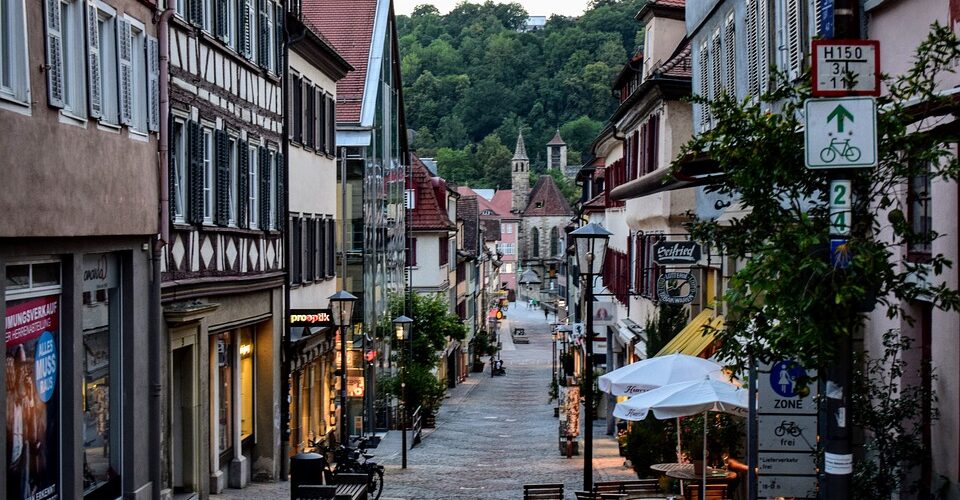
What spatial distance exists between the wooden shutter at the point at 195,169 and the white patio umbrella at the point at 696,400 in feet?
23.3

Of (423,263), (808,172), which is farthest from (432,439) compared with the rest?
(808,172)

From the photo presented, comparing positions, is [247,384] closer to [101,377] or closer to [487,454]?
[101,377]

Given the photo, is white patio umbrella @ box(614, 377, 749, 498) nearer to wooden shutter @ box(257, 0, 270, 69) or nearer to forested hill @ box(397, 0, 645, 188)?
wooden shutter @ box(257, 0, 270, 69)

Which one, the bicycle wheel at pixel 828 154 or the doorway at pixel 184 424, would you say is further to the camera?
the doorway at pixel 184 424

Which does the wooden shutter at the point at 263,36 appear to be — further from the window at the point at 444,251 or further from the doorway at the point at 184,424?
the window at the point at 444,251

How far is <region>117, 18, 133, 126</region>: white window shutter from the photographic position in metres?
14.9

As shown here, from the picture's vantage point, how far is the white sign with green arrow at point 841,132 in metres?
7.14

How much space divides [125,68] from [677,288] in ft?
40.7

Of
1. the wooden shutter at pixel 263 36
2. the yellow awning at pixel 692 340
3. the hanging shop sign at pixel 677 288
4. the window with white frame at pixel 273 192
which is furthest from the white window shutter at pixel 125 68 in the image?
the hanging shop sign at pixel 677 288

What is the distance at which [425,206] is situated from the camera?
207 ft

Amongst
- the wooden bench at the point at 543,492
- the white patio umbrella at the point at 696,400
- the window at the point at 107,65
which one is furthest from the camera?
the wooden bench at the point at 543,492

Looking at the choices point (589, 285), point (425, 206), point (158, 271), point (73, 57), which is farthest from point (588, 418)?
point (425, 206)

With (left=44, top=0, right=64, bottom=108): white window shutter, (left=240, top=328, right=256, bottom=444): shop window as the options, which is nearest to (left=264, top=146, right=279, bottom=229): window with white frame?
(left=240, top=328, right=256, bottom=444): shop window

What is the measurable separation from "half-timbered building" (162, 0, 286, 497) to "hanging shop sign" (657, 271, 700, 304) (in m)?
7.02
